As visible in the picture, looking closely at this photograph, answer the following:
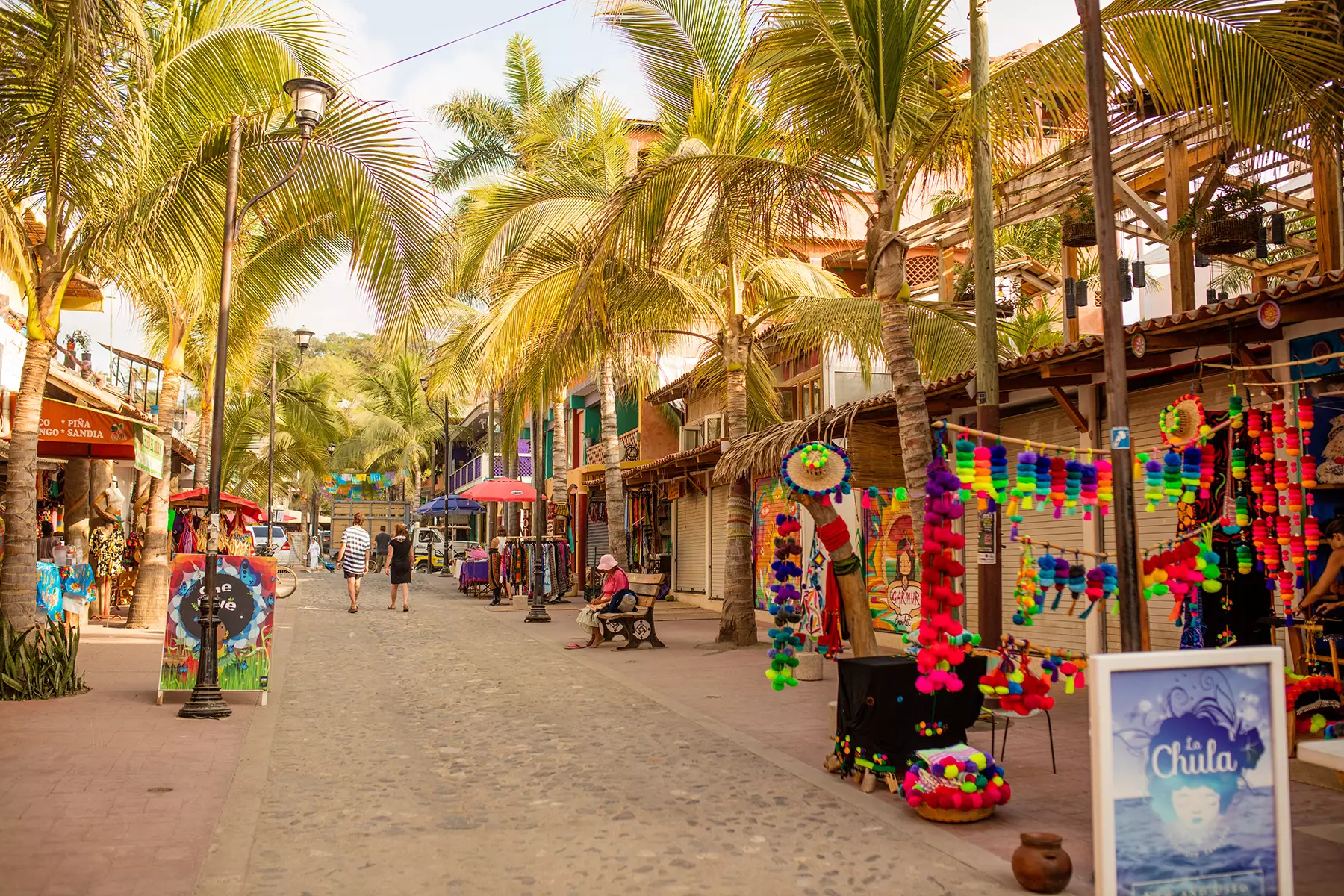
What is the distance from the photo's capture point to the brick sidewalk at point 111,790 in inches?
195

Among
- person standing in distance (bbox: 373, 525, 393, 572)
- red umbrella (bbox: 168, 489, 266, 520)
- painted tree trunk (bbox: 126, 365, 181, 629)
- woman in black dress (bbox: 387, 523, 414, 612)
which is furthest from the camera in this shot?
person standing in distance (bbox: 373, 525, 393, 572)

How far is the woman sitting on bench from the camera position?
1516 centimetres

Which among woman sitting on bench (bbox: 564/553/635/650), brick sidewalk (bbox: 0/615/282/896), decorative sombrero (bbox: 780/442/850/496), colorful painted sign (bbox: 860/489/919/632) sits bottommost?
brick sidewalk (bbox: 0/615/282/896)

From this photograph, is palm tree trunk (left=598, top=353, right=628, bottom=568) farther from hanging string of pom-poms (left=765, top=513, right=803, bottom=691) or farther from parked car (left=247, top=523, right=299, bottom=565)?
parked car (left=247, top=523, right=299, bottom=565)

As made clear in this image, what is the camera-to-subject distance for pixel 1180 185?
1101cm

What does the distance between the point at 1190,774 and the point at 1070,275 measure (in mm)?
9751

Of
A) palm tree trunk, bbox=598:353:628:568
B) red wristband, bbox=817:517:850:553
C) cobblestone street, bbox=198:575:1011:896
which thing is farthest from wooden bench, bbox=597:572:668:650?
red wristband, bbox=817:517:850:553

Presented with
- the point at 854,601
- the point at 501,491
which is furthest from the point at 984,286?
the point at 501,491

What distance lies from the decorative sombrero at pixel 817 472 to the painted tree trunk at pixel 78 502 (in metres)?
12.9

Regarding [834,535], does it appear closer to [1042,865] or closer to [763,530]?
[1042,865]

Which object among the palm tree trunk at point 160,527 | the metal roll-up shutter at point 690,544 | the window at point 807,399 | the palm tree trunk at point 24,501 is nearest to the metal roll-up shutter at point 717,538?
the metal roll-up shutter at point 690,544

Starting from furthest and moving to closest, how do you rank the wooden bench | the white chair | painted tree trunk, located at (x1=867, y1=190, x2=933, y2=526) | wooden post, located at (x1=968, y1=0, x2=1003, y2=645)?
the wooden bench
painted tree trunk, located at (x1=867, y1=190, x2=933, y2=526)
wooden post, located at (x1=968, y1=0, x2=1003, y2=645)
the white chair

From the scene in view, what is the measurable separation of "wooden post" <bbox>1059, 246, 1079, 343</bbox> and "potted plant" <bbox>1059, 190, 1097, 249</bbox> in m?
0.55

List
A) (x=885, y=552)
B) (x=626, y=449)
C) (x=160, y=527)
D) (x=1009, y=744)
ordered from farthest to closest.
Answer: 1. (x=626, y=449)
2. (x=160, y=527)
3. (x=885, y=552)
4. (x=1009, y=744)
